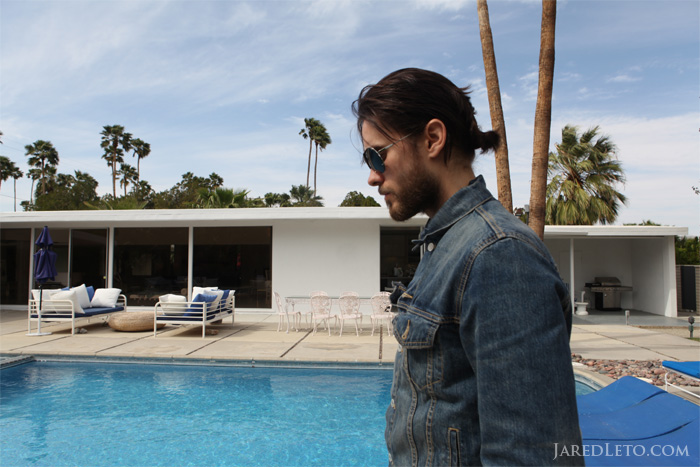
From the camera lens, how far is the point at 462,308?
2.26 feet

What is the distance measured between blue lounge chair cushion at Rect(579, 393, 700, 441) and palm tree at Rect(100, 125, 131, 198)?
43575 millimetres

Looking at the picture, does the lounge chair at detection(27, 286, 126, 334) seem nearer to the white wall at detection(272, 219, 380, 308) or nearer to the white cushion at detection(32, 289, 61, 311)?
the white cushion at detection(32, 289, 61, 311)

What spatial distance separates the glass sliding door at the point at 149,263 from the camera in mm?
12578

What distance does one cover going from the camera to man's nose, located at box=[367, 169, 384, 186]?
39.1 inches

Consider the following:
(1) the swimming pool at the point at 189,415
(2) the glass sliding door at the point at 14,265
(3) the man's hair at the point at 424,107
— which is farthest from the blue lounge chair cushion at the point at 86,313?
(3) the man's hair at the point at 424,107

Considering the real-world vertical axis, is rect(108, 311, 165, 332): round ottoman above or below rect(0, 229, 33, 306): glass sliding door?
below

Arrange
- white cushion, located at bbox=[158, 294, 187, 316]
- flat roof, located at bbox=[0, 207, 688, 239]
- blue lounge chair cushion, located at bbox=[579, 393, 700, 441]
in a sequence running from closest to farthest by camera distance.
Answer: blue lounge chair cushion, located at bbox=[579, 393, 700, 441] < white cushion, located at bbox=[158, 294, 187, 316] < flat roof, located at bbox=[0, 207, 688, 239]

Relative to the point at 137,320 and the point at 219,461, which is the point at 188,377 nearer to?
the point at 219,461

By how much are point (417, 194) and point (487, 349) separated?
0.40m

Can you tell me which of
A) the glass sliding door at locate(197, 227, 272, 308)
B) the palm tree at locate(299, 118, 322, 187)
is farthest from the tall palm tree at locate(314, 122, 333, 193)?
the glass sliding door at locate(197, 227, 272, 308)

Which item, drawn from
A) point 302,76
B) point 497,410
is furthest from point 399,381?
point 302,76

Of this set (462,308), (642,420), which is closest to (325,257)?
(642,420)

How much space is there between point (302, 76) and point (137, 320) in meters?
8.76

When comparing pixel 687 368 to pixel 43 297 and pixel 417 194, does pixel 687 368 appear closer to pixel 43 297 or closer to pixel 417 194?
pixel 417 194
